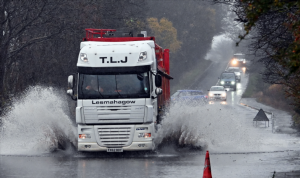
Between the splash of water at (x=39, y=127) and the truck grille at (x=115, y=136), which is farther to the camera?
the splash of water at (x=39, y=127)

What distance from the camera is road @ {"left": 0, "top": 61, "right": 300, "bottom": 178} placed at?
12.6 meters

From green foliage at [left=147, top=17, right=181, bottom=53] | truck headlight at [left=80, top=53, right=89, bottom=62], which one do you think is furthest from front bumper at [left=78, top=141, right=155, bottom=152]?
green foliage at [left=147, top=17, right=181, bottom=53]

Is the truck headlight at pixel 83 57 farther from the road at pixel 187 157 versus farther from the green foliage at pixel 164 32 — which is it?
the green foliage at pixel 164 32

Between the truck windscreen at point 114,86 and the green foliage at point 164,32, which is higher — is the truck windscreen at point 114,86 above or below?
below

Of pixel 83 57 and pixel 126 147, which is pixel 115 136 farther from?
pixel 83 57

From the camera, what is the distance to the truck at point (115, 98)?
1520 cm

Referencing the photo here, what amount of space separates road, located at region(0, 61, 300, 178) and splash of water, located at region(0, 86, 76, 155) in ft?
0.51

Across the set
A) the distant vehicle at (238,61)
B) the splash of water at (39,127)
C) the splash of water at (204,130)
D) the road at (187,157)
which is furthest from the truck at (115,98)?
the distant vehicle at (238,61)

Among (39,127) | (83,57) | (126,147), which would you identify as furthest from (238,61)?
(126,147)

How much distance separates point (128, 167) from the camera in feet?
44.3

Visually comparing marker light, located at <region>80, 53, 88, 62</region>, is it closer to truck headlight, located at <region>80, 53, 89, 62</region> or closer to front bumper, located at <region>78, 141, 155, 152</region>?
truck headlight, located at <region>80, 53, 89, 62</region>

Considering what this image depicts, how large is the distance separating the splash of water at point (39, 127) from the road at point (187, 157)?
6.1 inches

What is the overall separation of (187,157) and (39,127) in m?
4.95

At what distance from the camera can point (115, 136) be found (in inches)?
600
